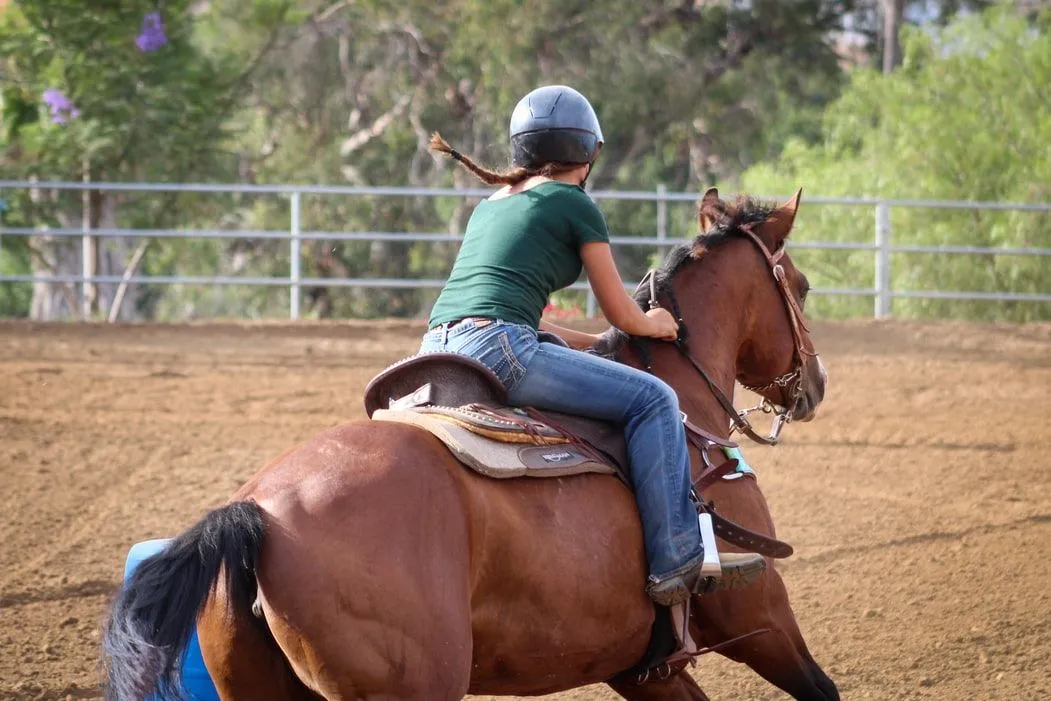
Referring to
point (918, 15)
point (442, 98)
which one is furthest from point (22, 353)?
point (918, 15)

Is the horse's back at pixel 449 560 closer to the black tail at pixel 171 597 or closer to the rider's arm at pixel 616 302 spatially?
the black tail at pixel 171 597

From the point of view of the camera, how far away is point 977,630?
19.5ft

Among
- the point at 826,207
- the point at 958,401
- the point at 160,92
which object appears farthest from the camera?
the point at 826,207

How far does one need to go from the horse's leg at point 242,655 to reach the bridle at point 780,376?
1791mm

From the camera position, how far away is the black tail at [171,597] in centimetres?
303

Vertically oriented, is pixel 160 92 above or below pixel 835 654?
above

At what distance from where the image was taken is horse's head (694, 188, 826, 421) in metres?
4.74

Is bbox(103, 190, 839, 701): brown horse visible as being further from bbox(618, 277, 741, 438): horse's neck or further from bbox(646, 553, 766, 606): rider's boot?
bbox(618, 277, 741, 438): horse's neck

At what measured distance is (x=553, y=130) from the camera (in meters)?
4.01

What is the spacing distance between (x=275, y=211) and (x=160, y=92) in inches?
495

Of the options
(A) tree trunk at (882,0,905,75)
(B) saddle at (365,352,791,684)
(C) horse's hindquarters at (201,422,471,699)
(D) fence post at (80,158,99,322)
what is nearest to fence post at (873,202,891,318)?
(D) fence post at (80,158,99,322)

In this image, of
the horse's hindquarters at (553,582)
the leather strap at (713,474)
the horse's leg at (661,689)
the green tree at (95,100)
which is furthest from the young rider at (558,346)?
the green tree at (95,100)

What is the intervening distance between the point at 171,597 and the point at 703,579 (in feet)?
5.31

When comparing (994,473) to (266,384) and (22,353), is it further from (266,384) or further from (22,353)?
(22,353)
